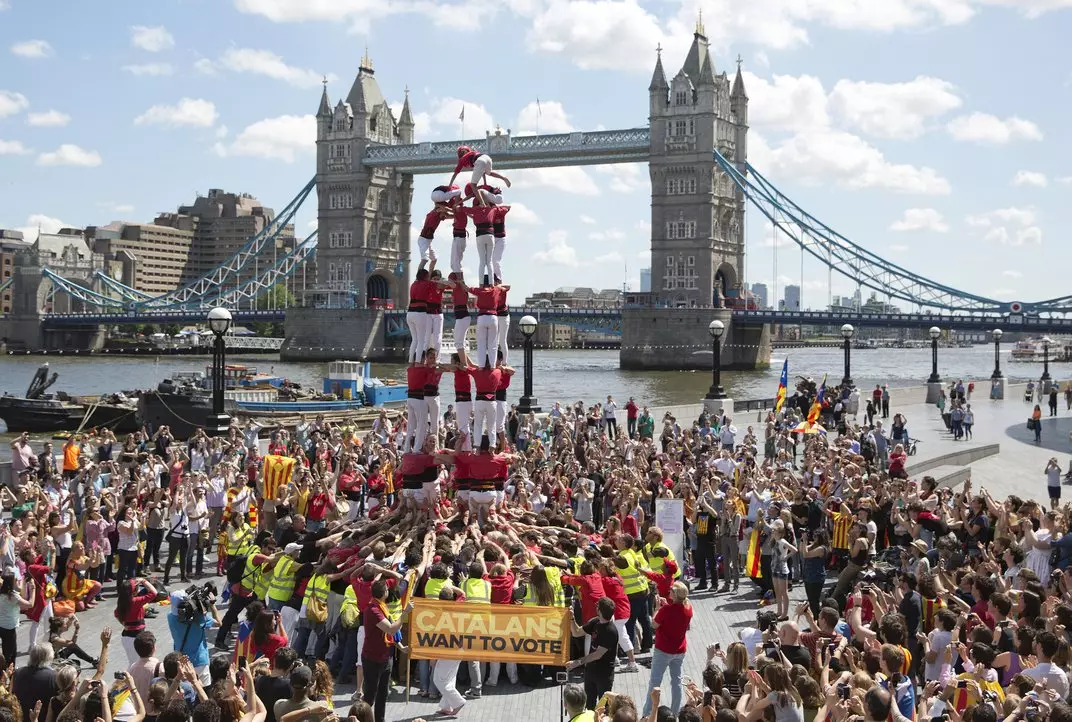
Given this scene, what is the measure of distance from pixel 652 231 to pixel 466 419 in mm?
98796

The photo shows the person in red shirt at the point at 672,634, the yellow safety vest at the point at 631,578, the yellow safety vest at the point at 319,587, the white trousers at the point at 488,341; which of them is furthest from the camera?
the white trousers at the point at 488,341

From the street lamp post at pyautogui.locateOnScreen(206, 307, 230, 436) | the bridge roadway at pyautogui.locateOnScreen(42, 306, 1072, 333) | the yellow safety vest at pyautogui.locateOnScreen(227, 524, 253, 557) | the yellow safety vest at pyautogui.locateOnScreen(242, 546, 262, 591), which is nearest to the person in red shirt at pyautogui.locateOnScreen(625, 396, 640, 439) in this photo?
the street lamp post at pyautogui.locateOnScreen(206, 307, 230, 436)

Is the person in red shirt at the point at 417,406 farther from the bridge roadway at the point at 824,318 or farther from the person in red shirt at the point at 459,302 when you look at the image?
the bridge roadway at the point at 824,318

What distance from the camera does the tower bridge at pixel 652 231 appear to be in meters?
104

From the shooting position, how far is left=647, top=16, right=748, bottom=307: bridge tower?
108938 millimetres

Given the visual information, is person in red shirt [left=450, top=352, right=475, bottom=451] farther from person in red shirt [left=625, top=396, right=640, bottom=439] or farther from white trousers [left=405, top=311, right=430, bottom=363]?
person in red shirt [left=625, top=396, right=640, bottom=439]

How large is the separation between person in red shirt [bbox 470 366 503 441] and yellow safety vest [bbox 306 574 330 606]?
152 inches

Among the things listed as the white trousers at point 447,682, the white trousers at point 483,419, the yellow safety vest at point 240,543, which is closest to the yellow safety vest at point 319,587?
the yellow safety vest at point 240,543

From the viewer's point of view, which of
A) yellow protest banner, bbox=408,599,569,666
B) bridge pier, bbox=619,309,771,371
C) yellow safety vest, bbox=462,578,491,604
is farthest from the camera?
bridge pier, bbox=619,309,771,371

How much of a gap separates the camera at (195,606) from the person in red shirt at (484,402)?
5.51 m

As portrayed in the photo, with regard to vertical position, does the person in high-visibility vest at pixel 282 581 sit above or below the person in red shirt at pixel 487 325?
below

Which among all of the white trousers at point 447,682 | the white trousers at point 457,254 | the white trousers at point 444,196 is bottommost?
the white trousers at point 447,682

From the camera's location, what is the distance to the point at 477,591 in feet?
36.0

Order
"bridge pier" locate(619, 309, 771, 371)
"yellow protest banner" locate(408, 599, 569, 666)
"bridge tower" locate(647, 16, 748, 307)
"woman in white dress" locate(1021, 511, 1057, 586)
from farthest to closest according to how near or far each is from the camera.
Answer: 1. "bridge tower" locate(647, 16, 748, 307)
2. "bridge pier" locate(619, 309, 771, 371)
3. "woman in white dress" locate(1021, 511, 1057, 586)
4. "yellow protest banner" locate(408, 599, 569, 666)
